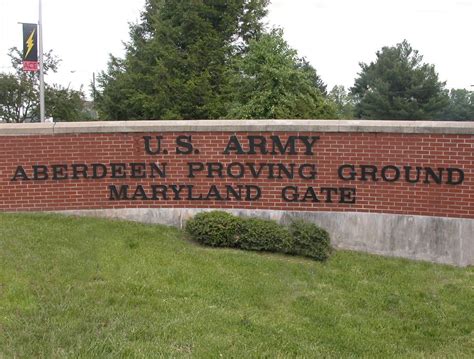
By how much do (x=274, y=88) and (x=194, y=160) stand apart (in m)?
10.6

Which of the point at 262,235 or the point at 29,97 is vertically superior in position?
the point at 29,97

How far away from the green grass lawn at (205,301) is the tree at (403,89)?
151 feet

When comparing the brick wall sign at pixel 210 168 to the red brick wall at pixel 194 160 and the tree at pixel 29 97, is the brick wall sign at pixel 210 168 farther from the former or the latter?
the tree at pixel 29 97

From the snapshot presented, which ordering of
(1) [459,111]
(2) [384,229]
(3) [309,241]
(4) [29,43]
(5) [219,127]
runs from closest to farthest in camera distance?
(3) [309,241]
(2) [384,229]
(5) [219,127]
(4) [29,43]
(1) [459,111]

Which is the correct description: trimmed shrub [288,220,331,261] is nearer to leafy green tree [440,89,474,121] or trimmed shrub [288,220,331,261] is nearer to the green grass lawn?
the green grass lawn

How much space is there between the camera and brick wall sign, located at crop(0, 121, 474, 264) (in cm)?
780

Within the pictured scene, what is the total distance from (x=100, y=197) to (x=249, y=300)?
3616 millimetres

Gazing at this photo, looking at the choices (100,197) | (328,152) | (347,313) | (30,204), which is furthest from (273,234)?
(30,204)

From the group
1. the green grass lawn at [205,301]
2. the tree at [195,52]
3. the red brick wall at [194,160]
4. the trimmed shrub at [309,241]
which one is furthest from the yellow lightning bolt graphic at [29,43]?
the trimmed shrub at [309,241]

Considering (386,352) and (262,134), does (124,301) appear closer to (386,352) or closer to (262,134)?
(386,352)

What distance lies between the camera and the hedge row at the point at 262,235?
23.3ft

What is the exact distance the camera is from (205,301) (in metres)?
5.12

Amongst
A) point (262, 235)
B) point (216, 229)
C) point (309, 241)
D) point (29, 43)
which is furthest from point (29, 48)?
point (309, 241)

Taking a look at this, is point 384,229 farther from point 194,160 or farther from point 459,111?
point 459,111
